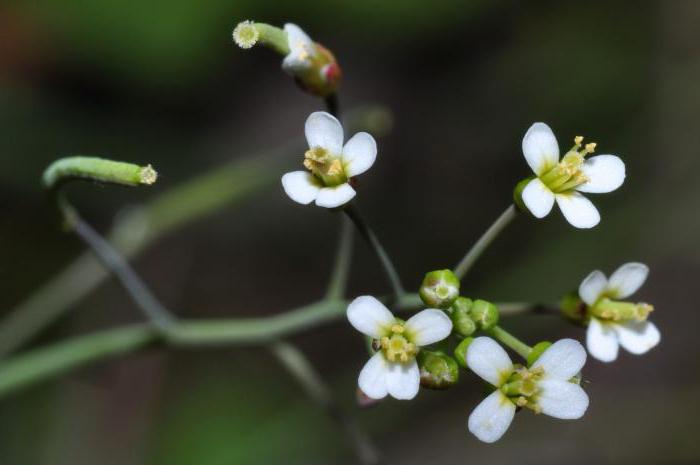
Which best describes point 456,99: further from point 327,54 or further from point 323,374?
point 327,54

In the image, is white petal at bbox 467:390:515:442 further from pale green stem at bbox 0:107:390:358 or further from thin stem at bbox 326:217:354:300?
pale green stem at bbox 0:107:390:358

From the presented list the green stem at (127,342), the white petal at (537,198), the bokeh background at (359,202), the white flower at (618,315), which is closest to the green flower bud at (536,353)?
the white flower at (618,315)

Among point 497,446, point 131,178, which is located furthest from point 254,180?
point 497,446

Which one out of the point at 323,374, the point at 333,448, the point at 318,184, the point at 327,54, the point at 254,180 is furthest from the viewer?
the point at 323,374

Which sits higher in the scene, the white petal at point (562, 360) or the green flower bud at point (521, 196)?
the green flower bud at point (521, 196)

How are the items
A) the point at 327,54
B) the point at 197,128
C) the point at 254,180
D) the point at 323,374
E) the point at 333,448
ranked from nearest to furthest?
the point at 327,54 < the point at 254,180 < the point at 333,448 < the point at 323,374 < the point at 197,128

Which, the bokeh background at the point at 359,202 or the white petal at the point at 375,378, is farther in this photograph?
the bokeh background at the point at 359,202

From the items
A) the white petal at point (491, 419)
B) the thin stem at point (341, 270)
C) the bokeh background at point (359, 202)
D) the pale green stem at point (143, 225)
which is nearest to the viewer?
the white petal at point (491, 419)

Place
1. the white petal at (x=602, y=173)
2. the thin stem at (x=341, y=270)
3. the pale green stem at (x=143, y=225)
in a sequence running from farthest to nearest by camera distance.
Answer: the pale green stem at (x=143, y=225), the thin stem at (x=341, y=270), the white petal at (x=602, y=173)

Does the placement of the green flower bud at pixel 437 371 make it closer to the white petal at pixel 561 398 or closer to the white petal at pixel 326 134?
the white petal at pixel 561 398
